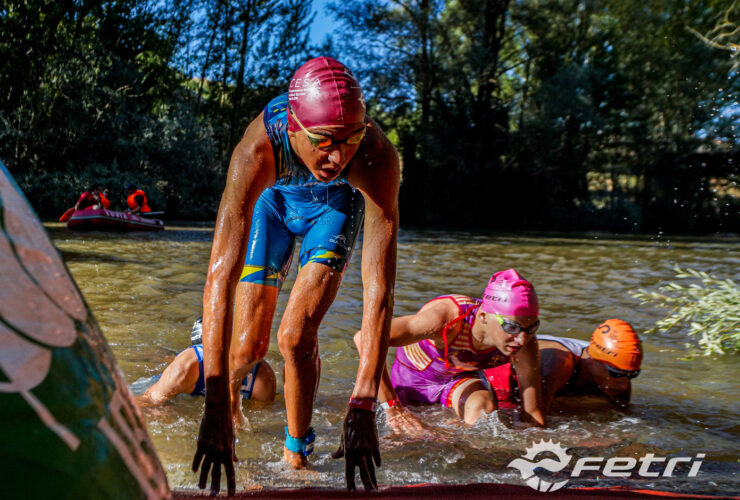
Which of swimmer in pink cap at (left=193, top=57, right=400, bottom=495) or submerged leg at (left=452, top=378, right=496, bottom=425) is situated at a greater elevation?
swimmer in pink cap at (left=193, top=57, right=400, bottom=495)

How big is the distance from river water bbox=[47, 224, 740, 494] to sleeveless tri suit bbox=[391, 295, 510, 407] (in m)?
0.19

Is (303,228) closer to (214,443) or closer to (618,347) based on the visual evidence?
(214,443)

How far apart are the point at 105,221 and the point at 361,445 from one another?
17715 mm

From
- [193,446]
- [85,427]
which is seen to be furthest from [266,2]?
[85,427]

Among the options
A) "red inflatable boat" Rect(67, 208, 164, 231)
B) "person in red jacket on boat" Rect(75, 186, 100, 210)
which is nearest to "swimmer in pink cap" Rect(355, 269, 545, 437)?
"red inflatable boat" Rect(67, 208, 164, 231)

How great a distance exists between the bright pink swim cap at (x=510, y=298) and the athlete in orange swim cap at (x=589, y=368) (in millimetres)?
796

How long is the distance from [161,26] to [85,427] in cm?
3509

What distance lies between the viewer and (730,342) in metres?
6.61

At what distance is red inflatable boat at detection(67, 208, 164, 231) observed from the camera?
718 inches

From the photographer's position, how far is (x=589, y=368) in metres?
5.14

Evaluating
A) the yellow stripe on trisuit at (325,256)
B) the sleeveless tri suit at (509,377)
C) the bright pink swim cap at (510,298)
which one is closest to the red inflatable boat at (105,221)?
the sleeveless tri suit at (509,377)

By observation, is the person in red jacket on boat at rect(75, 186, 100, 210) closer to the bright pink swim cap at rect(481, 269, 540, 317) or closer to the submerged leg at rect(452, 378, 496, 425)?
the submerged leg at rect(452, 378, 496, 425)

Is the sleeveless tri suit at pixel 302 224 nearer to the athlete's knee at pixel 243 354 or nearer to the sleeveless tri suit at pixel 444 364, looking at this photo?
the athlete's knee at pixel 243 354

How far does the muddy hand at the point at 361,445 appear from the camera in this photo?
2.42m
